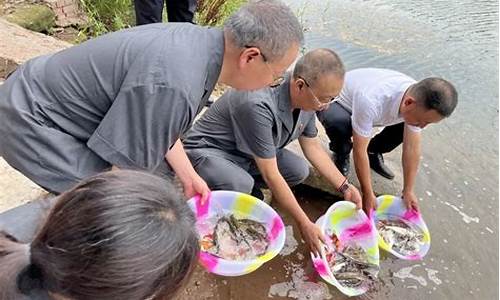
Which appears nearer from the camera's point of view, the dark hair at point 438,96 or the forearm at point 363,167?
the dark hair at point 438,96

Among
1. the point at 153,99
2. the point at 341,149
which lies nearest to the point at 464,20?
the point at 341,149

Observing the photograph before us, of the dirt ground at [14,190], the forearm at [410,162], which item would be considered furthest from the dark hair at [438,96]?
the dirt ground at [14,190]

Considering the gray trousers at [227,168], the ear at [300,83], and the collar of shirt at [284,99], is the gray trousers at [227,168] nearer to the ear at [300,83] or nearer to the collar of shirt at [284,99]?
the collar of shirt at [284,99]

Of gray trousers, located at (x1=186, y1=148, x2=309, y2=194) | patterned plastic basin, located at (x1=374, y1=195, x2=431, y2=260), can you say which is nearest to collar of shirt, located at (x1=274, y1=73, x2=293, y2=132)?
gray trousers, located at (x1=186, y1=148, x2=309, y2=194)

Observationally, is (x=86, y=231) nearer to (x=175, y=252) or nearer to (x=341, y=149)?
(x=175, y=252)

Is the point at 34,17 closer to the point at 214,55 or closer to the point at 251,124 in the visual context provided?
the point at 251,124

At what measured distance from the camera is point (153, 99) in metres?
1.90

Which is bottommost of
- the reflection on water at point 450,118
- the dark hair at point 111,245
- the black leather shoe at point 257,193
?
the reflection on water at point 450,118

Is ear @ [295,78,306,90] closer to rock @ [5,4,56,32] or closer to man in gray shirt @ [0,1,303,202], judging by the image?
man in gray shirt @ [0,1,303,202]

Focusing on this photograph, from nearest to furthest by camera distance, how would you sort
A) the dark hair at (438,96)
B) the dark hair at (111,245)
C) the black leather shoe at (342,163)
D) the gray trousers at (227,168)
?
the dark hair at (111,245) < the gray trousers at (227,168) < the dark hair at (438,96) < the black leather shoe at (342,163)

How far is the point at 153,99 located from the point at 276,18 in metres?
0.60

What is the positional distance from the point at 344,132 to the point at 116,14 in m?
2.57

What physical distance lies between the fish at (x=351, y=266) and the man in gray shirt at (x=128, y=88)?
128cm

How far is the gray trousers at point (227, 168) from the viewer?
2.93m
